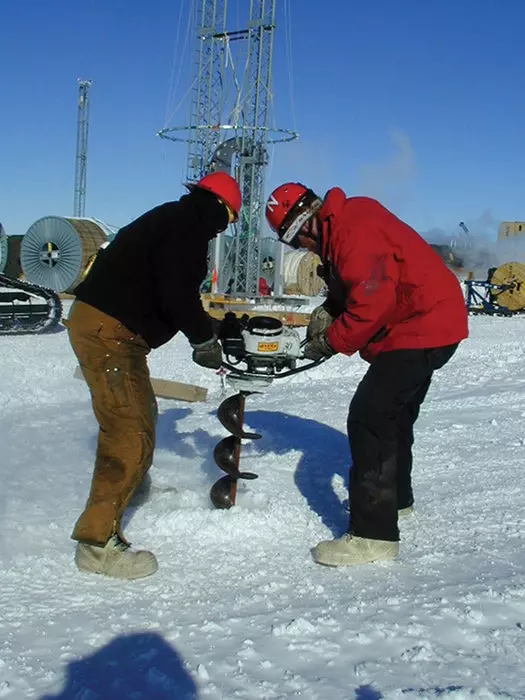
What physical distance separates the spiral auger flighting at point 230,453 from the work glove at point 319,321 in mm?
598

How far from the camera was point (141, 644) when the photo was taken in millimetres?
3008

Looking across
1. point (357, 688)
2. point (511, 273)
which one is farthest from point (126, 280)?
point (511, 273)

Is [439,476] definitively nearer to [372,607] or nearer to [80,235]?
[372,607]

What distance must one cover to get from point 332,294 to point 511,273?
2267cm

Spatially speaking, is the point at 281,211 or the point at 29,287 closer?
the point at 281,211

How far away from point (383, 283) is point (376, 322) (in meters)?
0.20

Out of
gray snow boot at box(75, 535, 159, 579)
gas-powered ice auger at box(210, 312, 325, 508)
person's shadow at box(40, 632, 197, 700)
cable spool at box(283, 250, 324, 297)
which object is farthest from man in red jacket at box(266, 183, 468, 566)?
cable spool at box(283, 250, 324, 297)

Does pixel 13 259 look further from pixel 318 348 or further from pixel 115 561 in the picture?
pixel 115 561

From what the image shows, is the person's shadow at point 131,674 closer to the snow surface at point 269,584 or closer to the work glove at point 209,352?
the snow surface at point 269,584

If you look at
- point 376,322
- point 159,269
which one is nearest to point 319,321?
point 376,322

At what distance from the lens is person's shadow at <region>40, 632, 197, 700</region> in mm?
2650

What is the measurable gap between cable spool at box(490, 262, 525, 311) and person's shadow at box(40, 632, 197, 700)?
24.4 m

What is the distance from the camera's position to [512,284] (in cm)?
2545

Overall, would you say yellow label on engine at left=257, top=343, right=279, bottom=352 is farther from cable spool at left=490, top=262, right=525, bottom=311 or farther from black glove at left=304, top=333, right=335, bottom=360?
cable spool at left=490, top=262, right=525, bottom=311
